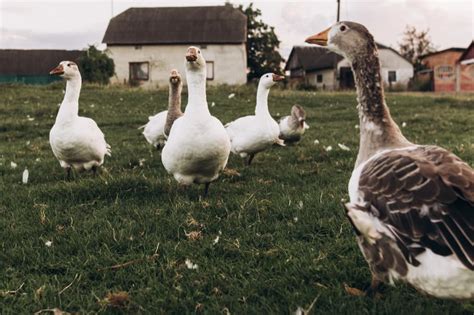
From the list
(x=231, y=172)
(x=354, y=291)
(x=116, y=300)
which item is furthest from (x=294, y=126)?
(x=116, y=300)

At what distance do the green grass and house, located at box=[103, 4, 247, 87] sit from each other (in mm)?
33168


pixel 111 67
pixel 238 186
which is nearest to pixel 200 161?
pixel 238 186

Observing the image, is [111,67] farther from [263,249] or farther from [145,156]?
[263,249]

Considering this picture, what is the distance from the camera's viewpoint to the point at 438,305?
10.7 feet

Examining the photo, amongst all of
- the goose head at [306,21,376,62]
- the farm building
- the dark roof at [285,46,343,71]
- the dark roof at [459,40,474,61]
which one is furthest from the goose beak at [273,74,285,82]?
the dark roof at [285,46,343,71]

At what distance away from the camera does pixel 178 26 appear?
4338cm

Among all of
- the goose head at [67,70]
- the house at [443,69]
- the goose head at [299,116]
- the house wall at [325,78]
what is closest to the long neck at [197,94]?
the goose head at [67,70]

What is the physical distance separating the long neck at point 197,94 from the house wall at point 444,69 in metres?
46.1

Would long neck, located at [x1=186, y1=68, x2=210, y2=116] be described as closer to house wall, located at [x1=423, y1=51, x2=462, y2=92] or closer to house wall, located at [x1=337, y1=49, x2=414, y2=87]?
house wall, located at [x1=423, y1=51, x2=462, y2=92]

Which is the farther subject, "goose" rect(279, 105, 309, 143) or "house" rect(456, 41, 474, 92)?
"house" rect(456, 41, 474, 92)

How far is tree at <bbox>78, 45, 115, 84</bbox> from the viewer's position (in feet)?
108

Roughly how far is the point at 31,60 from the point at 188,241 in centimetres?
6032

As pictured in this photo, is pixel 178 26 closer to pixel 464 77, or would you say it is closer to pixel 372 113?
pixel 464 77

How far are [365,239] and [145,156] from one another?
728 cm
